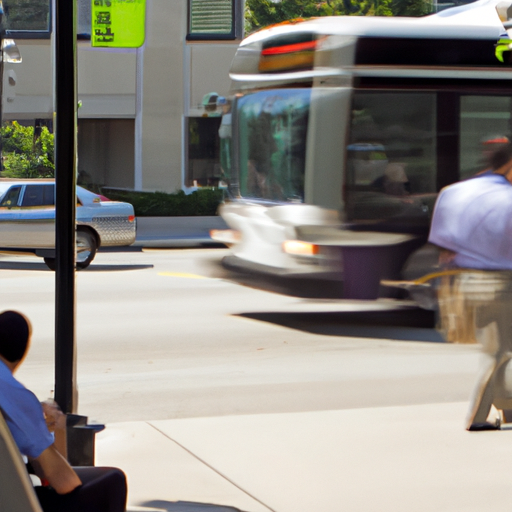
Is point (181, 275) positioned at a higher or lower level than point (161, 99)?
lower

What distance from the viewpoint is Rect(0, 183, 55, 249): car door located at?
15.0 meters

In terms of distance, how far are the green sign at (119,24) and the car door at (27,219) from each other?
10.0 m

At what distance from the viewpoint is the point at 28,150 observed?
22.3 meters

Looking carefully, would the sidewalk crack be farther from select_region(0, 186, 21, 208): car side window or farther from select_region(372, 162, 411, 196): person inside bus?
select_region(0, 186, 21, 208): car side window

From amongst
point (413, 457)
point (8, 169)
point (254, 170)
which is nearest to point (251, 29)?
point (8, 169)

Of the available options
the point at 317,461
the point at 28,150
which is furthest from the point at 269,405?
the point at 28,150

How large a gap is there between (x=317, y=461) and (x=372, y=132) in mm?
5162

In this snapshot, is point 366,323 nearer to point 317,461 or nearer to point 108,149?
point 317,461

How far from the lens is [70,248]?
4.47m

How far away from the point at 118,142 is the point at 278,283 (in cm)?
1877

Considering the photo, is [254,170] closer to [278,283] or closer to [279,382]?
[278,283]

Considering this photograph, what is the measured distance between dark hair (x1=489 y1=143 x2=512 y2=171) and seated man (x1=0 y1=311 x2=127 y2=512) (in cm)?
367

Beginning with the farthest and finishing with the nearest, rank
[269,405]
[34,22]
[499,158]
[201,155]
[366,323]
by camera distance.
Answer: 1. [201,155]
2. [34,22]
3. [366,323]
4. [269,405]
5. [499,158]

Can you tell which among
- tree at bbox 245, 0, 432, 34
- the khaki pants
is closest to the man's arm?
the khaki pants
